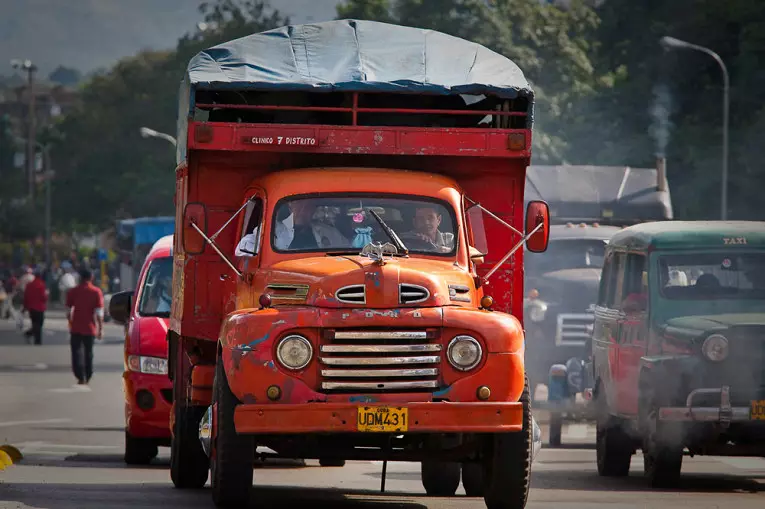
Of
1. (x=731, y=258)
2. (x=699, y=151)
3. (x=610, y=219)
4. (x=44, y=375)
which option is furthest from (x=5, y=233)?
(x=731, y=258)

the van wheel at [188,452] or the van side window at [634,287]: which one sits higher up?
the van side window at [634,287]

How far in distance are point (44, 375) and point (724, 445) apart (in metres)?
21.6

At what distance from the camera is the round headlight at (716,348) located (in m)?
14.8

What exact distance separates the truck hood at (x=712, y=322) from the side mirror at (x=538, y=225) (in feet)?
7.72

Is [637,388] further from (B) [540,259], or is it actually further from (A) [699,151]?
(A) [699,151]

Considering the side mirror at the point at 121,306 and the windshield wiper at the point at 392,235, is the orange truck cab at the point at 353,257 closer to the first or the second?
the windshield wiper at the point at 392,235

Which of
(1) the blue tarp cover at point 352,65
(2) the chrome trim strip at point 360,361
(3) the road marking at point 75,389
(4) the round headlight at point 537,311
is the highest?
(1) the blue tarp cover at point 352,65

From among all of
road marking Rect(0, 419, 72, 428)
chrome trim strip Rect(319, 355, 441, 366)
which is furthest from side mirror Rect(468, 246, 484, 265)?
road marking Rect(0, 419, 72, 428)

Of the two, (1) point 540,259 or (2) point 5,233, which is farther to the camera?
(2) point 5,233

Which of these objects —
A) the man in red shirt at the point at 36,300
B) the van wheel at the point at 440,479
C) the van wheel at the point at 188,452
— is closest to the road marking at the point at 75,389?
the man in red shirt at the point at 36,300

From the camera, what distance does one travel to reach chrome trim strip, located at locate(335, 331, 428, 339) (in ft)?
37.9

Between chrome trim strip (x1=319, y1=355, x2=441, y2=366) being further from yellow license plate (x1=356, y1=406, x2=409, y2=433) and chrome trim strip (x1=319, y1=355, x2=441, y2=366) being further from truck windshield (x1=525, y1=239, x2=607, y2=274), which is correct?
truck windshield (x1=525, y1=239, x2=607, y2=274)

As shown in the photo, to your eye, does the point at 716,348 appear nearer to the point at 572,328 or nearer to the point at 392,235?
the point at 392,235

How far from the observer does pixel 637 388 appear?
616 inches
